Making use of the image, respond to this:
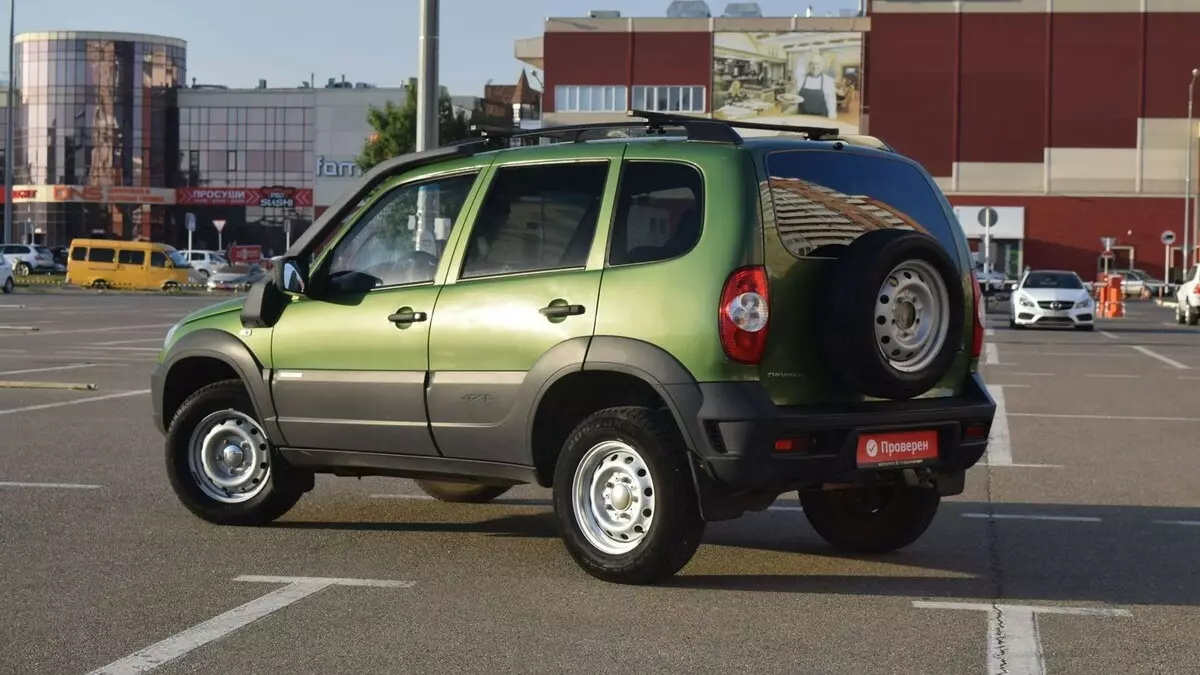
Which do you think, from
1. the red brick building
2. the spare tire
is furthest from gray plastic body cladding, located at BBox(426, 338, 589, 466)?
the red brick building

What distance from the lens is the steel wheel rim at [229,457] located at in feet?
28.2

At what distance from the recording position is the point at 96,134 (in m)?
103

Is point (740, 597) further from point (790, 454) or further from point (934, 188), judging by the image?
point (934, 188)

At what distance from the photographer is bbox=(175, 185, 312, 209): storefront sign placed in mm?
102537

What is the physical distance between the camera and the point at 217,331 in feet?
28.3

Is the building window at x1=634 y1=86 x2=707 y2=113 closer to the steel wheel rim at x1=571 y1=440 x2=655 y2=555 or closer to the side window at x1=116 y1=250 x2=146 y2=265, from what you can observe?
the side window at x1=116 y1=250 x2=146 y2=265

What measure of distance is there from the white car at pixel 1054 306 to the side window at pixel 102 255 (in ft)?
125

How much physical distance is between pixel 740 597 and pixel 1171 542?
273 centimetres

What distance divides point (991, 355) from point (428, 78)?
11279 mm

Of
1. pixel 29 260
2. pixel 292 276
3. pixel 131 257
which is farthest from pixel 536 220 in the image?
pixel 29 260

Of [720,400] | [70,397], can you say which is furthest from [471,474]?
[70,397]

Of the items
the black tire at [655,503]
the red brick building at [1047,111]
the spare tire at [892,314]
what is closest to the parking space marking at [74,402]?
the black tire at [655,503]

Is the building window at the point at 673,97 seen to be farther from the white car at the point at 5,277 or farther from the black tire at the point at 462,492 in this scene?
the black tire at the point at 462,492

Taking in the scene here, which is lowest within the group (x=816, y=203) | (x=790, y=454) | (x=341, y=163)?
(x=790, y=454)
